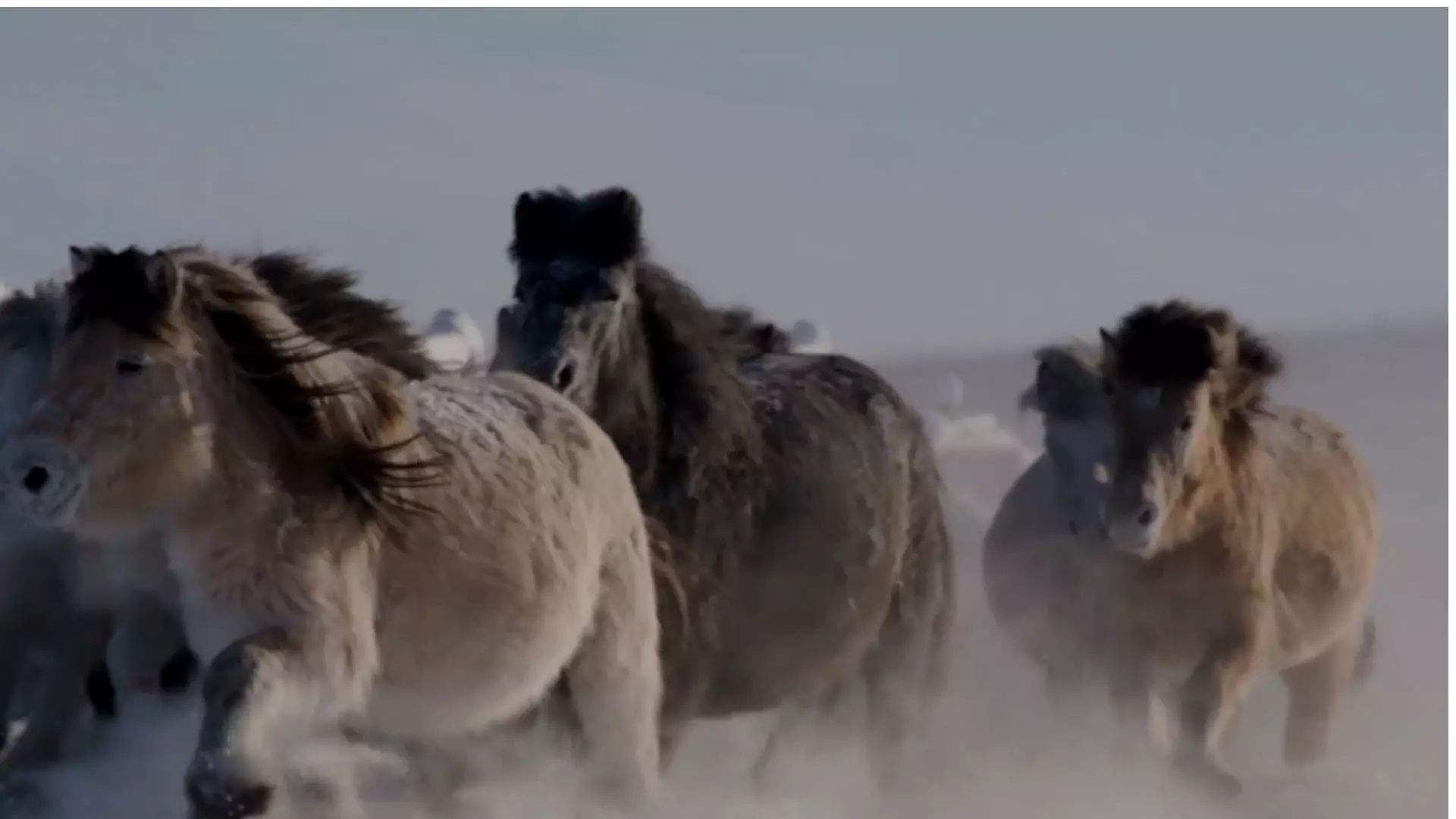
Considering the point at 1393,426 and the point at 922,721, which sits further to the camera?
the point at 1393,426

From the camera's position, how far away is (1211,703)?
8.05 metres

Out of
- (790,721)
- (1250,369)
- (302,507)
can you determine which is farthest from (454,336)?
(302,507)

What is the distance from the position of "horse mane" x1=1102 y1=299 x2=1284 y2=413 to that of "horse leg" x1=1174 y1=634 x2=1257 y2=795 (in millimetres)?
896

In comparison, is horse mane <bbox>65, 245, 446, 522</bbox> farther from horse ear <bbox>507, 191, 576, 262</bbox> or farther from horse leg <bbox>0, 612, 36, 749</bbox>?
horse ear <bbox>507, 191, 576, 262</bbox>

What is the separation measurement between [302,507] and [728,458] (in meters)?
2.22

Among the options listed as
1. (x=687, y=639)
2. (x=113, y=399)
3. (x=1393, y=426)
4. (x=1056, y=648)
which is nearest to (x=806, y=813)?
(x=687, y=639)

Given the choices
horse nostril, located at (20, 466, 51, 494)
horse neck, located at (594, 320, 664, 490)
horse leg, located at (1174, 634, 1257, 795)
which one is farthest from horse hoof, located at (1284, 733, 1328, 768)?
horse nostril, located at (20, 466, 51, 494)

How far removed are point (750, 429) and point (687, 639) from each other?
0.83 meters

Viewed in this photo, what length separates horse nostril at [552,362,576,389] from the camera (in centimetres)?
682

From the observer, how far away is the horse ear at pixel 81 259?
200 inches

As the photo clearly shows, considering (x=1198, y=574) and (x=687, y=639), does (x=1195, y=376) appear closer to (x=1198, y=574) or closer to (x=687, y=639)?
(x=1198, y=574)

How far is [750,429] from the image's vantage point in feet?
24.3

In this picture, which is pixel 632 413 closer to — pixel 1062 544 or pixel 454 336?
pixel 1062 544

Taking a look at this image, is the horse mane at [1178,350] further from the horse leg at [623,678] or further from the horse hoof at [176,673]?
the horse hoof at [176,673]
